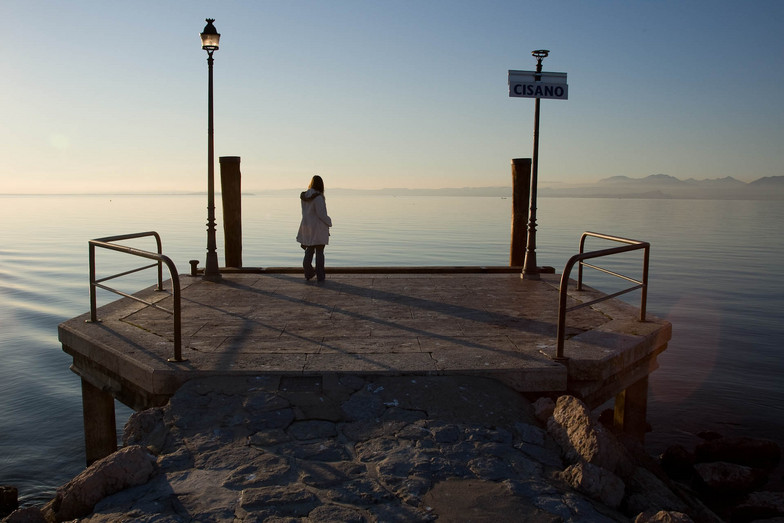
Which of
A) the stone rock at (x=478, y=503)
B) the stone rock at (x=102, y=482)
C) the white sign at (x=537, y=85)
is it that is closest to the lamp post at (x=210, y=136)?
the white sign at (x=537, y=85)

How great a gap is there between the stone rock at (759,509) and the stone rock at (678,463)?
1059 millimetres

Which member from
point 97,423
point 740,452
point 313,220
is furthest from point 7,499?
point 740,452

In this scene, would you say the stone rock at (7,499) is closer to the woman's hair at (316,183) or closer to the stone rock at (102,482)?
the stone rock at (102,482)

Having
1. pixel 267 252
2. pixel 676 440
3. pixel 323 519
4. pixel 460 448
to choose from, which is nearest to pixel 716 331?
pixel 676 440

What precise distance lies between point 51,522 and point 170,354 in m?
1.65

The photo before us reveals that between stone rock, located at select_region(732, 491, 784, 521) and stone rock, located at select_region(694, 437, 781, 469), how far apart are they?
1.23 meters

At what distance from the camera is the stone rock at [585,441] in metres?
4.07

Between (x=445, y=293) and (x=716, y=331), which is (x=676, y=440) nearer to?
Result: (x=445, y=293)

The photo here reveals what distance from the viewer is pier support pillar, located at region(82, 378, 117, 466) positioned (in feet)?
23.3

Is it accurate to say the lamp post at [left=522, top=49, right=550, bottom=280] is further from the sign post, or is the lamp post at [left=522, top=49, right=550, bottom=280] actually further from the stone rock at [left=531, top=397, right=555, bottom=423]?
the stone rock at [left=531, top=397, right=555, bottom=423]

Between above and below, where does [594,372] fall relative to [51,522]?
above

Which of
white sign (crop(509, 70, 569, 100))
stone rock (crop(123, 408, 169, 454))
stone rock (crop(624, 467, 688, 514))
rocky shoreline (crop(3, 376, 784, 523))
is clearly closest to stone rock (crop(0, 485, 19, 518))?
rocky shoreline (crop(3, 376, 784, 523))

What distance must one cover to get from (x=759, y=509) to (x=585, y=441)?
3902 millimetres

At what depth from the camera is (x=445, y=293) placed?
8.82 meters
